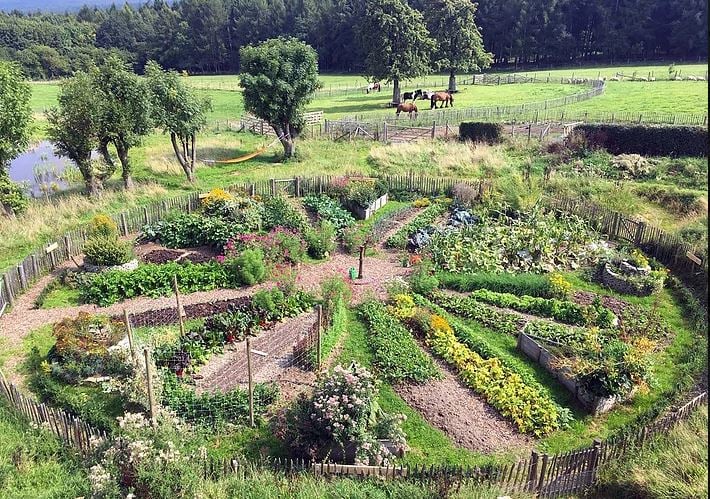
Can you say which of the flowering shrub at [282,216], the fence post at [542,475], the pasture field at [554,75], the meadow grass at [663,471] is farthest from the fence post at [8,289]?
the pasture field at [554,75]

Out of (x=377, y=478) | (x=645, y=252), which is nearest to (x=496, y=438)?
(x=377, y=478)

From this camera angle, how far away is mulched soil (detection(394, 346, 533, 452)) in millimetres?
9547

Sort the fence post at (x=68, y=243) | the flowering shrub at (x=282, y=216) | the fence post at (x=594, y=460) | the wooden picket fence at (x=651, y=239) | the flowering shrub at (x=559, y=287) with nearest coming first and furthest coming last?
the fence post at (x=594, y=460) → the flowering shrub at (x=559, y=287) → the wooden picket fence at (x=651, y=239) → the fence post at (x=68, y=243) → the flowering shrub at (x=282, y=216)

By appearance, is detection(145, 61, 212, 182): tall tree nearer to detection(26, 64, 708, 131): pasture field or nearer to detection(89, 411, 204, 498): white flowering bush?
detection(26, 64, 708, 131): pasture field

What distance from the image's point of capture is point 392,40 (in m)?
42.9

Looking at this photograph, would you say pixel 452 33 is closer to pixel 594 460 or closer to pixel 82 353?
pixel 82 353

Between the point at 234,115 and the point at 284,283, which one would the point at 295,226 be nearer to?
the point at 284,283

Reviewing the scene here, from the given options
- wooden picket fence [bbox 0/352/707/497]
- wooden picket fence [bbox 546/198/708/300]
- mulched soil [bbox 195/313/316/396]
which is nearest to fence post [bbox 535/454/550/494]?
wooden picket fence [bbox 0/352/707/497]

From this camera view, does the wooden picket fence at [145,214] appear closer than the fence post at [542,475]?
No

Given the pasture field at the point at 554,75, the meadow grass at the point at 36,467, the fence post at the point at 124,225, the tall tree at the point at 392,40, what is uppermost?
the tall tree at the point at 392,40

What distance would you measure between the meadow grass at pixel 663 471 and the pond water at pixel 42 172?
2526 cm

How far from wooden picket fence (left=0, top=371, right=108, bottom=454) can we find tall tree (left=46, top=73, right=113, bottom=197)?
13978 millimetres

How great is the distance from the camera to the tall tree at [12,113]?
18.3 meters

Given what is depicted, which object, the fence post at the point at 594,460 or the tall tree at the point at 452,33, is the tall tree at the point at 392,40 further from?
the fence post at the point at 594,460
